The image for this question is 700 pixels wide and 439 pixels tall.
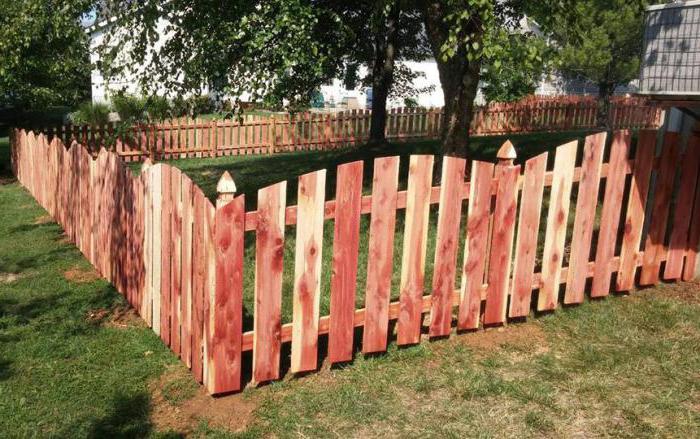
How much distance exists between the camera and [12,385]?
463cm

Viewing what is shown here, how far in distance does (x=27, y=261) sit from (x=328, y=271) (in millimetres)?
3616

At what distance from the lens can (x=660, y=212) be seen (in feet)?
20.3

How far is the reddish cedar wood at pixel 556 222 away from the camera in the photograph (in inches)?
208

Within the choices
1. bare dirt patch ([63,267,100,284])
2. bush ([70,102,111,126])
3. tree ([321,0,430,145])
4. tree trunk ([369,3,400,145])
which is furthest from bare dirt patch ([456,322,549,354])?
bush ([70,102,111,126])

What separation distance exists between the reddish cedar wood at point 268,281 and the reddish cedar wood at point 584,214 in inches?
104

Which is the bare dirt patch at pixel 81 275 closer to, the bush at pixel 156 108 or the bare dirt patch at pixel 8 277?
the bare dirt patch at pixel 8 277

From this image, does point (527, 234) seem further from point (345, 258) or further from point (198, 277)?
point (198, 277)

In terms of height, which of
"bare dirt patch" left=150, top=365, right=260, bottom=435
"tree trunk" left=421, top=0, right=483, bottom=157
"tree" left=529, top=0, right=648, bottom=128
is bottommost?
"bare dirt patch" left=150, top=365, right=260, bottom=435

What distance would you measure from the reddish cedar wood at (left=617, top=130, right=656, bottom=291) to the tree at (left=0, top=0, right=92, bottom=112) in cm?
686

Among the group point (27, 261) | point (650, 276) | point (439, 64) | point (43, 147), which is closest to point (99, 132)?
point (43, 147)

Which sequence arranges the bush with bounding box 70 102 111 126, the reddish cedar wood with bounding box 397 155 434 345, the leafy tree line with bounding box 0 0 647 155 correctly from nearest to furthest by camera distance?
the reddish cedar wood with bounding box 397 155 434 345 < the leafy tree line with bounding box 0 0 647 155 < the bush with bounding box 70 102 111 126

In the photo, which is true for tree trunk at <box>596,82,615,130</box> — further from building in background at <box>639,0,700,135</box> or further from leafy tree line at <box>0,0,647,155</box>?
building in background at <box>639,0,700,135</box>

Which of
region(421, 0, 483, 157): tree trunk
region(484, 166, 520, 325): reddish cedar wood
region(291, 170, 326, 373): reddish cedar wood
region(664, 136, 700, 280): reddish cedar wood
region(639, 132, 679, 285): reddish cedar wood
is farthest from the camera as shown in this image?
region(421, 0, 483, 157): tree trunk

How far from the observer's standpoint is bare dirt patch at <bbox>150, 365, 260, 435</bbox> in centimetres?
405
